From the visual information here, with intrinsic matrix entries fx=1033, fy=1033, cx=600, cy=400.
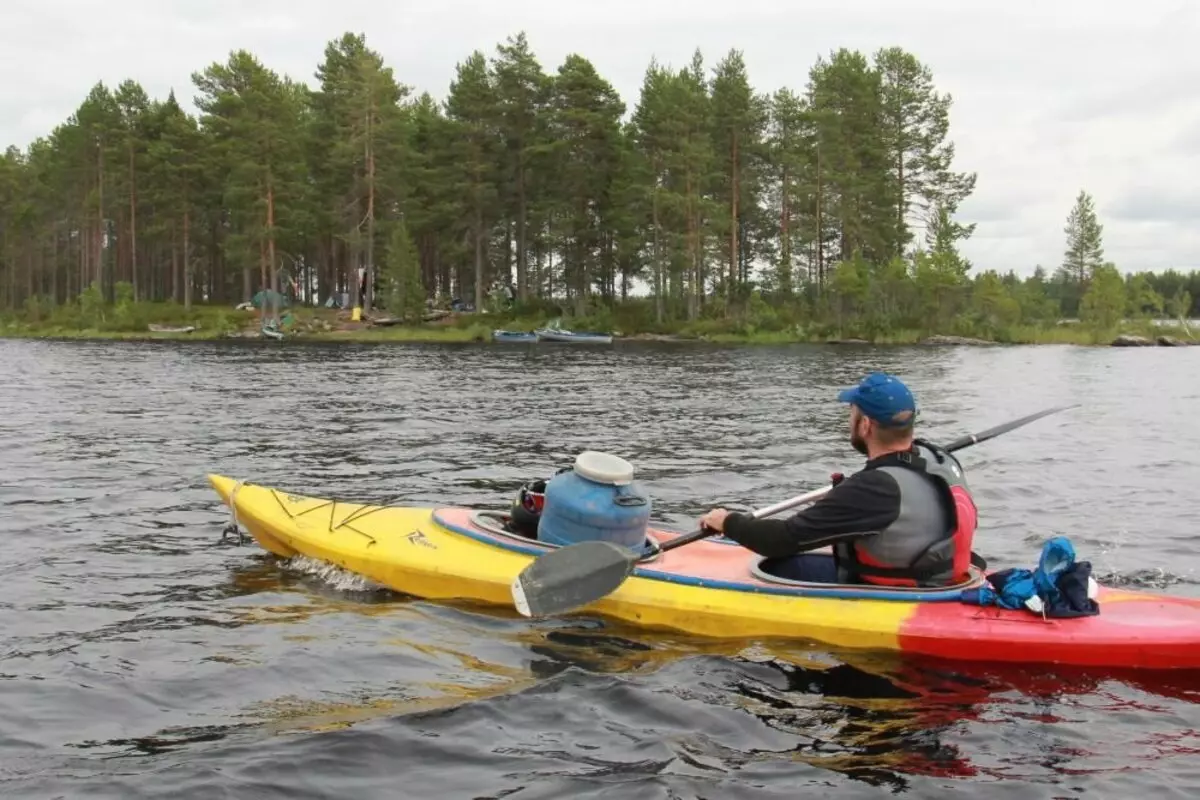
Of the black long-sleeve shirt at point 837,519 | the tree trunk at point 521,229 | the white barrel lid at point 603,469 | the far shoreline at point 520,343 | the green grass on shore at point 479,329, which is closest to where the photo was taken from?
the black long-sleeve shirt at point 837,519

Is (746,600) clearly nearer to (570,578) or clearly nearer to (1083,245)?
(570,578)

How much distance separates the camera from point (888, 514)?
5383 mm

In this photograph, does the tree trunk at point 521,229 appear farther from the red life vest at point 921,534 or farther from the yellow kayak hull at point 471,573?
the red life vest at point 921,534

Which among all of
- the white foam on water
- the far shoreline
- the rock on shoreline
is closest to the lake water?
the white foam on water

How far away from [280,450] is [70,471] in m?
2.57

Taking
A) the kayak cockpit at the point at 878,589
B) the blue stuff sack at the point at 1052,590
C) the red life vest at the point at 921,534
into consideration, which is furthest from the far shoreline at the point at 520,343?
the blue stuff sack at the point at 1052,590

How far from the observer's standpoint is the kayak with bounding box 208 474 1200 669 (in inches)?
213

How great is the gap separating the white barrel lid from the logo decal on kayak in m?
1.32

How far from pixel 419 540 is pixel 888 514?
3288 mm

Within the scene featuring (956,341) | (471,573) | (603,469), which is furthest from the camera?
(956,341)

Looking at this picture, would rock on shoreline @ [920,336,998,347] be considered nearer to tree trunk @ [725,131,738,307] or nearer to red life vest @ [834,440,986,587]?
tree trunk @ [725,131,738,307]

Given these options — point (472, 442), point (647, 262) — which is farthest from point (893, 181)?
point (472, 442)

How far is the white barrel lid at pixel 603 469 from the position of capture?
20.7ft

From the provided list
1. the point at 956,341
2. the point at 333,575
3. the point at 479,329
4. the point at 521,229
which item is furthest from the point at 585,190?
the point at 333,575
